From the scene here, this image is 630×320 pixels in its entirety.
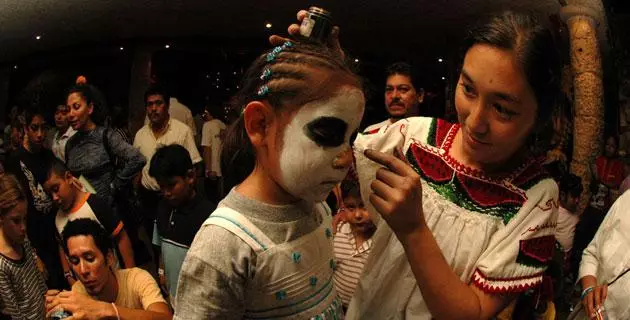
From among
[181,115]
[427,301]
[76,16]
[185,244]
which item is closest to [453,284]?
[427,301]

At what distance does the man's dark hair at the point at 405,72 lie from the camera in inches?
33.2

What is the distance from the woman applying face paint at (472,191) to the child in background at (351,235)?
42 cm

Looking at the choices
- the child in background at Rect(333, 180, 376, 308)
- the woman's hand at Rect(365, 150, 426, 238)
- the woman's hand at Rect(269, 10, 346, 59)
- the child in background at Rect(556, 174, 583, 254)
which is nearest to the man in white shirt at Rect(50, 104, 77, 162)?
the child in background at Rect(333, 180, 376, 308)

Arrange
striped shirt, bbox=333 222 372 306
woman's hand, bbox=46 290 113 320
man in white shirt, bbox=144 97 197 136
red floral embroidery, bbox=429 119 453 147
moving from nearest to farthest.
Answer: red floral embroidery, bbox=429 119 453 147 < man in white shirt, bbox=144 97 197 136 < woman's hand, bbox=46 290 113 320 < striped shirt, bbox=333 222 372 306

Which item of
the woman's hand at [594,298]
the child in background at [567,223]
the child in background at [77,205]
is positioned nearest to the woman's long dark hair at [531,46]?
the woman's hand at [594,298]

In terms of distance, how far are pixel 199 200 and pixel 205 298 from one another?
0.82 m

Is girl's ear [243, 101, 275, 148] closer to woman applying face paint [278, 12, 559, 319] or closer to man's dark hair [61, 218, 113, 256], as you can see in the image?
woman applying face paint [278, 12, 559, 319]

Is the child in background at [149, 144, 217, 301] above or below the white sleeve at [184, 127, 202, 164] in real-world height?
below

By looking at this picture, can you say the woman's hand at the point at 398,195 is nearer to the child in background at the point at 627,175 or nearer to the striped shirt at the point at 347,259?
the striped shirt at the point at 347,259

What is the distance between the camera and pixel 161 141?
44.6 inches

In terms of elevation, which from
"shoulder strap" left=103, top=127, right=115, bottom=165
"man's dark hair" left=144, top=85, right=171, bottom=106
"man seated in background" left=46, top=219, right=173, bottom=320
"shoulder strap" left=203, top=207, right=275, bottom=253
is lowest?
"man seated in background" left=46, top=219, right=173, bottom=320

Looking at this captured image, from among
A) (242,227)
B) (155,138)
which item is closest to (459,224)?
(242,227)

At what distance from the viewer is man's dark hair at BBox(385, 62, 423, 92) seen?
0.84m

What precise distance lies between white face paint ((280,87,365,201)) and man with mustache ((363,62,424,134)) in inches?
6.9
